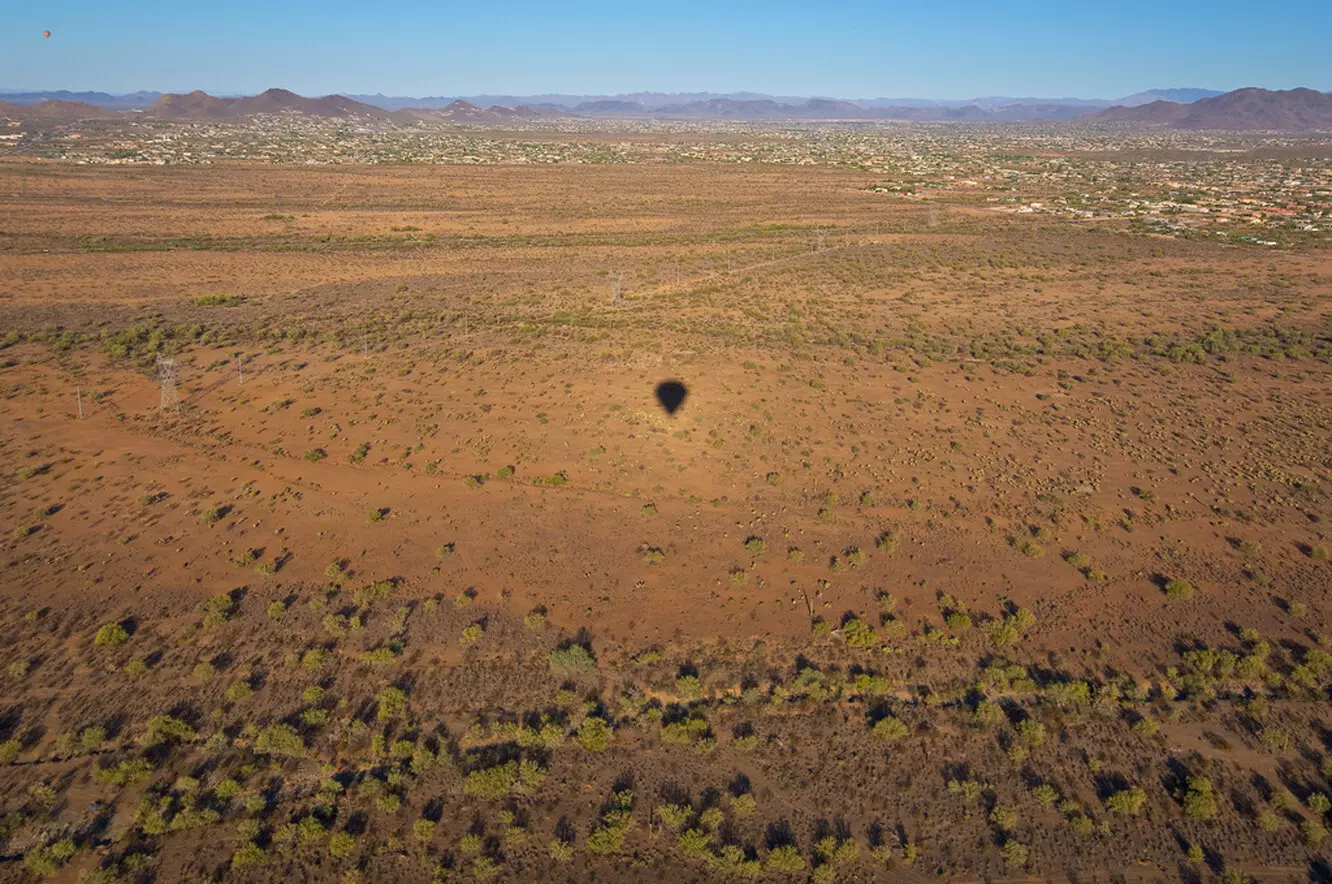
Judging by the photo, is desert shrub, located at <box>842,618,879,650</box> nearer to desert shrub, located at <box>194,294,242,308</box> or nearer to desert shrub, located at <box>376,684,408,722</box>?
desert shrub, located at <box>376,684,408,722</box>

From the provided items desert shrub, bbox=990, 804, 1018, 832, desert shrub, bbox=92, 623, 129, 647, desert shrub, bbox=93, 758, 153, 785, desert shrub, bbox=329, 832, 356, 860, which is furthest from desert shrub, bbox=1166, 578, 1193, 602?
desert shrub, bbox=92, 623, 129, 647

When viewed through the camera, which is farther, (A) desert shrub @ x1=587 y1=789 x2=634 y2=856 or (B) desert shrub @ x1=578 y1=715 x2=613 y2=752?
(B) desert shrub @ x1=578 y1=715 x2=613 y2=752

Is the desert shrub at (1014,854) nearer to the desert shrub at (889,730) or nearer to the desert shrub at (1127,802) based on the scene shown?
the desert shrub at (1127,802)

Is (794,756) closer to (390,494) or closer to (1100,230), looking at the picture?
(390,494)

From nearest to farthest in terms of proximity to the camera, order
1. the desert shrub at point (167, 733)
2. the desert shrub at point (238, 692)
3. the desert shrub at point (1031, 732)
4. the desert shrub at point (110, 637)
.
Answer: the desert shrub at point (167, 733), the desert shrub at point (1031, 732), the desert shrub at point (238, 692), the desert shrub at point (110, 637)

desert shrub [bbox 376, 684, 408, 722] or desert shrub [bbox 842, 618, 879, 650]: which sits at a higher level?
desert shrub [bbox 842, 618, 879, 650]

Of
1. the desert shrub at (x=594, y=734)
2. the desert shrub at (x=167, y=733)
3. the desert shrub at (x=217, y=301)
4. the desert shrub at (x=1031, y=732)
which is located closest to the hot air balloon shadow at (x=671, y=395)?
the desert shrub at (x=594, y=734)
